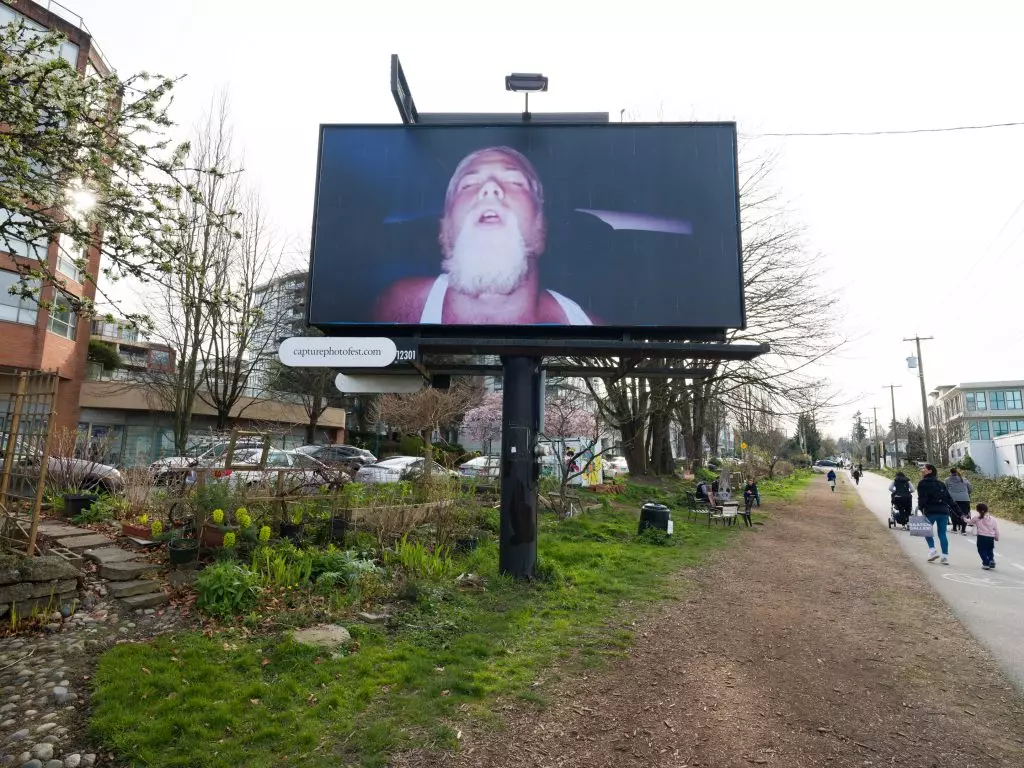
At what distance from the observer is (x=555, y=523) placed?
507 inches

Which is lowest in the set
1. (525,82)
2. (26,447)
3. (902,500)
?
(902,500)

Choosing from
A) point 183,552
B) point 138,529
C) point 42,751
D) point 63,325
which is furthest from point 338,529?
point 63,325

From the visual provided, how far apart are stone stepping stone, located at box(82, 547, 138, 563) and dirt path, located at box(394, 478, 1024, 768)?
17.0 feet

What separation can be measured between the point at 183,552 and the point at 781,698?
6579 mm

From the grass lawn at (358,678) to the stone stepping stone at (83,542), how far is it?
10.2ft

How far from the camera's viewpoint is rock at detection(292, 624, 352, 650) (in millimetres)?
5150

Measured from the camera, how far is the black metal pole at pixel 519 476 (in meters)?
7.42

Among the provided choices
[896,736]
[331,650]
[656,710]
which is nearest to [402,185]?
[331,650]

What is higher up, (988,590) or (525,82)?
(525,82)

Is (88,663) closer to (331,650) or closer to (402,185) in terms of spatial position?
(331,650)

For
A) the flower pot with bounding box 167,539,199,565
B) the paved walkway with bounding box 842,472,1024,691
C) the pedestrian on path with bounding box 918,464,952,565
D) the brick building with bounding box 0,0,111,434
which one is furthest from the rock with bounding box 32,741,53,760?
the brick building with bounding box 0,0,111,434

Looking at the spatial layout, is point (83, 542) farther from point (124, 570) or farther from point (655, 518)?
point (655, 518)

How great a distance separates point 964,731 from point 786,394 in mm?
17278

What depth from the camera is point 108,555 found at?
22.4ft
